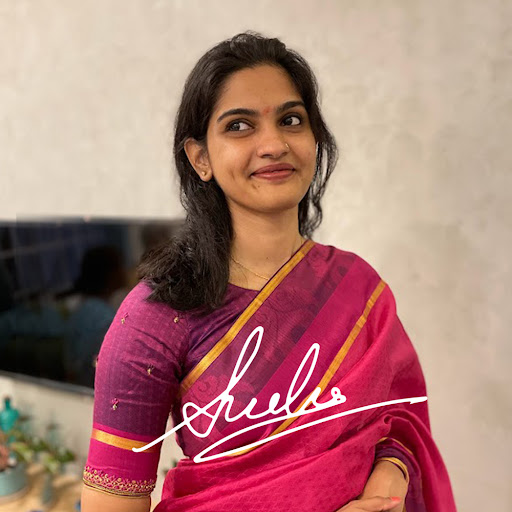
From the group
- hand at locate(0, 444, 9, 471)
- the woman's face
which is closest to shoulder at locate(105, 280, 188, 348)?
the woman's face

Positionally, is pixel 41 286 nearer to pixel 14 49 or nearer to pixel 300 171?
pixel 14 49

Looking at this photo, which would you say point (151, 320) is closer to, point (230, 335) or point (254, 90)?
point (230, 335)

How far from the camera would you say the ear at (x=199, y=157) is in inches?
34.6

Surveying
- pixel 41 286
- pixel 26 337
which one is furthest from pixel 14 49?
pixel 26 337

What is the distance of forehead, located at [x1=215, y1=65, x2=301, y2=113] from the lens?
812 millimetres

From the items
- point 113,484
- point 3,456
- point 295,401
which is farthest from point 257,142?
point 3,456

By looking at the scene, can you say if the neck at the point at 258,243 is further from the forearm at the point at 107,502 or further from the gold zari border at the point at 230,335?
the forearm at the point at 107,502

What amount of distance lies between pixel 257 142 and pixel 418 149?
26.8 inches

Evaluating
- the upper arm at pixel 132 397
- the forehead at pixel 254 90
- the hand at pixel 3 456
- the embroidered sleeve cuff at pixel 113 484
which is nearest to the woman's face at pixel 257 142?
the forehead at pixel 254 90

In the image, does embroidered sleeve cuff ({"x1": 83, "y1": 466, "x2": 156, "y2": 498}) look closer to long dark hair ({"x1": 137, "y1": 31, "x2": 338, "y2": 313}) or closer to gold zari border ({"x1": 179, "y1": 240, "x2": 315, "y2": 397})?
gold zari border ({"x1": 179, "y1": 240, "x2": 315, "y2": 397})

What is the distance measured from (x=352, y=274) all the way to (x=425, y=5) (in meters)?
0.75

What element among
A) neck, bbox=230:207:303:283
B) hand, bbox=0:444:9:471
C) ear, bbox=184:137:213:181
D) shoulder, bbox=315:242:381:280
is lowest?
hand, bbox=0:444:9:471

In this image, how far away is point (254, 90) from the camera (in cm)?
82

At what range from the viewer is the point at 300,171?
839mm
